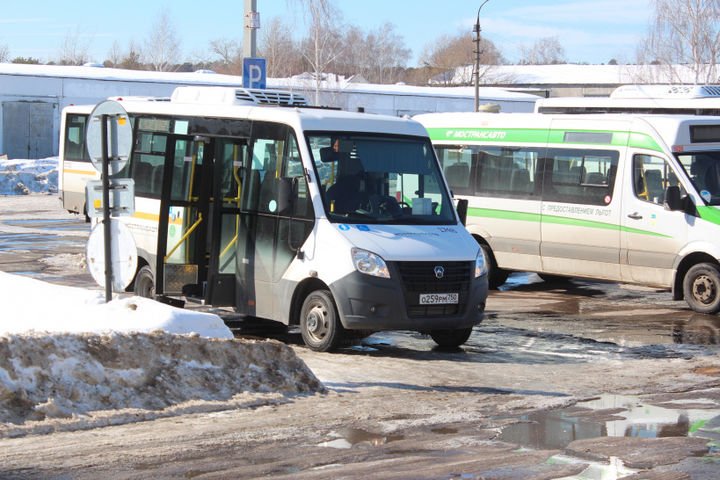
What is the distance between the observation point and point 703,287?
16016mm

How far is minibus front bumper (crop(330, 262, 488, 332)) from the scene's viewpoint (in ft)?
39.2

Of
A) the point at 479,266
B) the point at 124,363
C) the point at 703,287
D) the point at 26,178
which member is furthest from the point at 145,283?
the point at 26,178

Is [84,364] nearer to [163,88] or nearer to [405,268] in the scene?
[405,268]

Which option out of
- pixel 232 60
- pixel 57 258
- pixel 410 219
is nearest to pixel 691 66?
pixel 57 258

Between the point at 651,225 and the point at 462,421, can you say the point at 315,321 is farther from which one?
the point at 651,225

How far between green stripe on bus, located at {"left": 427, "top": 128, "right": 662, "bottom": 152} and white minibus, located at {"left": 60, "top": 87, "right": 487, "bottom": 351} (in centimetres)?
455

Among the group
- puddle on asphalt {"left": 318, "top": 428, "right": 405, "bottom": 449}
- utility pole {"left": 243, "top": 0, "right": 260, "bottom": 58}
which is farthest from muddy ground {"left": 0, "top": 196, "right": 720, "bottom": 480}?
utility pole {"left": 243, "top": 0, "right": 260, "bottom": 58}

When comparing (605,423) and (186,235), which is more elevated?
(186,235)

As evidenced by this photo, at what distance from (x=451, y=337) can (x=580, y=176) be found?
5.51 metres

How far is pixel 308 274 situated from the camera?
12461 mm

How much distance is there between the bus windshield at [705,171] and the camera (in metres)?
16.1

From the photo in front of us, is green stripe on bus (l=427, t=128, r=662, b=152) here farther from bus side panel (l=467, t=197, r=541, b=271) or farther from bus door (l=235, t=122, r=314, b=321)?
bus door (l=235, t=122, r=314, b=321)

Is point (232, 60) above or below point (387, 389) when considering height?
above

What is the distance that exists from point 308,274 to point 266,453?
15.6 ft
